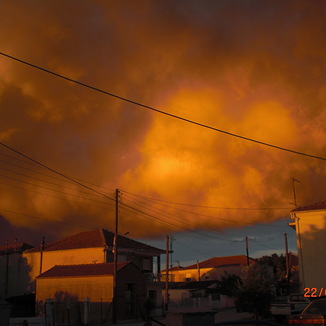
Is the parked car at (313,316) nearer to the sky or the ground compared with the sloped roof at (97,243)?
nearer to the ground

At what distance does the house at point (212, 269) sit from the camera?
84.6 metres

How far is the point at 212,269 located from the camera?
3408 inches

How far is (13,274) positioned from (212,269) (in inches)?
1645

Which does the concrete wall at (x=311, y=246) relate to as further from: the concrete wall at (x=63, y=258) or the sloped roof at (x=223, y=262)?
the sloped roof at (x=223, y=262)

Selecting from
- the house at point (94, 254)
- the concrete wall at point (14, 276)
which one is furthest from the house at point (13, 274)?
the house at point (94, 254)

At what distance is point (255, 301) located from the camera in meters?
31.1

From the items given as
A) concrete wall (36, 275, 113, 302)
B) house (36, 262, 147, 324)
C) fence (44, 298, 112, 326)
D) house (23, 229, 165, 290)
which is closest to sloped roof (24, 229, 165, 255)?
house (23, 229, 165, 290)

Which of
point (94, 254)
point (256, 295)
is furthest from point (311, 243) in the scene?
point (94, 254)

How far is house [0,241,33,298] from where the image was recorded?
55969 mm

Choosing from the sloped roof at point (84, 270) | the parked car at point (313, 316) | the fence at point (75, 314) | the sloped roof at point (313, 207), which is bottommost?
the fence at point (75, 314)

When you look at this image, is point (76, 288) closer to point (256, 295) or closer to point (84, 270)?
point (84, 270)

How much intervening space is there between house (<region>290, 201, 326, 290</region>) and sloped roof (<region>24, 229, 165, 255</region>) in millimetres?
18798

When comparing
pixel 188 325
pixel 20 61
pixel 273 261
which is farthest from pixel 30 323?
pixel 273 261

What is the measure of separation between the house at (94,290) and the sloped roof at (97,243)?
10.1 meters
